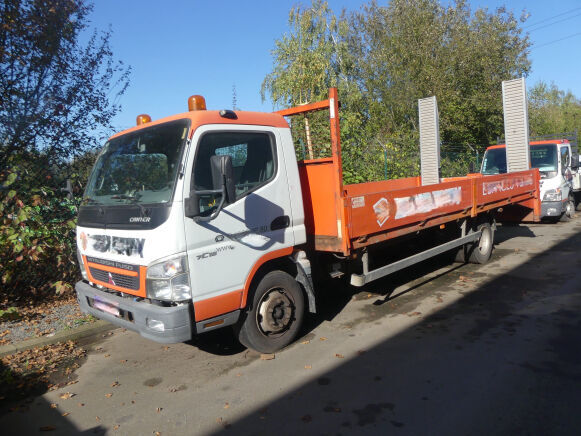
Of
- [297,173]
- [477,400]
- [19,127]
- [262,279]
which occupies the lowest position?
[477,400]

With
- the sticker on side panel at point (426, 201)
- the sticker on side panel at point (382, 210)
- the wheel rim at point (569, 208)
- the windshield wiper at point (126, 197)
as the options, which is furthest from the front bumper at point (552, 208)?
the windshield wiper at point (126, 197)

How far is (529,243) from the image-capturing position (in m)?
9.23

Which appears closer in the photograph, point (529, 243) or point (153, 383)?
point (153, 383)

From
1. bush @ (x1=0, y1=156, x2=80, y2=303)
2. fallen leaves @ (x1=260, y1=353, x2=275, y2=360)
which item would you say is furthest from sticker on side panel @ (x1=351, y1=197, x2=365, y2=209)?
bush @ (x1=0, y1=156, x2=80, y2=303)

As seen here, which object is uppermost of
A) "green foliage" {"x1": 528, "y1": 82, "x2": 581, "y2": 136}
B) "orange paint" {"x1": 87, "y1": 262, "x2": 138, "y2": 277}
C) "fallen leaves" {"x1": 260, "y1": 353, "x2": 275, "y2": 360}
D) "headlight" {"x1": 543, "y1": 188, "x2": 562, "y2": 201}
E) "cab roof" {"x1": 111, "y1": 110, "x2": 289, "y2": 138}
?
"green foliage" {"x1": 528, "y1": 82, "x2": 581, "y2": 136}

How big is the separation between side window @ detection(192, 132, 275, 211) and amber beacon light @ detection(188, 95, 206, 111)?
0.34 m

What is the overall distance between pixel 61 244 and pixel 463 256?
671 centimetres

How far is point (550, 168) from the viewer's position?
10812 mm

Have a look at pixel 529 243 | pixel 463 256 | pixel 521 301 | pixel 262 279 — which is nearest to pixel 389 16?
pixel 529 243

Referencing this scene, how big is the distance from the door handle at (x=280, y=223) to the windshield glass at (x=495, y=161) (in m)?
8.71

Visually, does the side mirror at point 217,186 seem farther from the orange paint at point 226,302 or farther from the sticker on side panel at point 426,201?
the sticker on side panel at point 426,201

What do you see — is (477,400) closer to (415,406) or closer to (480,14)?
(415,406)

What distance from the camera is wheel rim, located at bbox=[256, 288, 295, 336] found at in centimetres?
413

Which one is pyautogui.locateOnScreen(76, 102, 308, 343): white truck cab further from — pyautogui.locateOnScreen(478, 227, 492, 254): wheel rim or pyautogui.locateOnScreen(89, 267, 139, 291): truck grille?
pyautogui.locateOnScreen(478, 227, 492, 254): wheel rim
